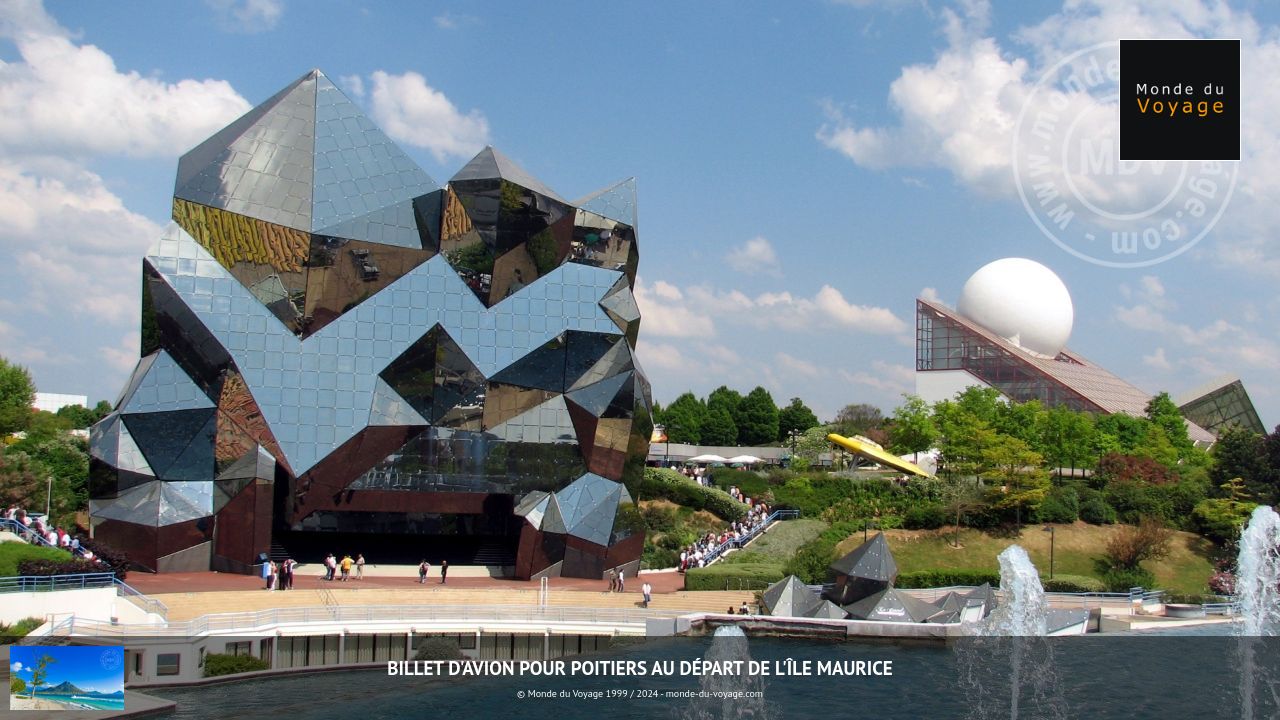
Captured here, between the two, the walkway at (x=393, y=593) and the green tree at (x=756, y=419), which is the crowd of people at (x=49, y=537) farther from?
the green tree at (x=756, y=419)

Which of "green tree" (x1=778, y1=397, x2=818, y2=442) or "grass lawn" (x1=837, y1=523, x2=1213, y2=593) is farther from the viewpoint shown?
"green tree" (x1=778, y1=397, x2=818, y2=442)

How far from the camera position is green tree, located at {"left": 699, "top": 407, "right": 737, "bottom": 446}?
10125cm

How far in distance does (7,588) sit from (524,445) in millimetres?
18178

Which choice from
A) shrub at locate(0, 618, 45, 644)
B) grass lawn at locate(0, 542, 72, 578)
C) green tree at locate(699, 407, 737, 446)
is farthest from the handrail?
green tree at locate(699, 407, 737, 446)

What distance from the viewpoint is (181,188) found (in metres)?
39.3

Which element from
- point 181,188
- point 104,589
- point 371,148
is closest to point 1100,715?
point 104,589

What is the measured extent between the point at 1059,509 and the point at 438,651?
34.9 meters

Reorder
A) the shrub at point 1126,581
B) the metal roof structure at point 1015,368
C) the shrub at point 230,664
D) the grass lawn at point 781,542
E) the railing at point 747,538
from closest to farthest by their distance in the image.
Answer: the shrub at point 230,664 < the shrub at point 1126,581 < the grass lawn at point 781,542 < the railing at point 747,538 < the metal roof structure at point 1015,368

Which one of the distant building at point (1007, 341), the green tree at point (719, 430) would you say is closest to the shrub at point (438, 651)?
the distant building at point (1007, 341)

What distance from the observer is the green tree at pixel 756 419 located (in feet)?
338

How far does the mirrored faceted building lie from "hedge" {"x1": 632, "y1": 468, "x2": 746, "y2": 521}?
15.5m

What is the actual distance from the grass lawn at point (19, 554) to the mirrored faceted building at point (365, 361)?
489 cm

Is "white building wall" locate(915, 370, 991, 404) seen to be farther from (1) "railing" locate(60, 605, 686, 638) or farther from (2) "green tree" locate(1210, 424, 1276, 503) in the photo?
(1) "railing" locate(60, 605, 686, 638)

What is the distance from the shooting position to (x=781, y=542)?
5131cm
